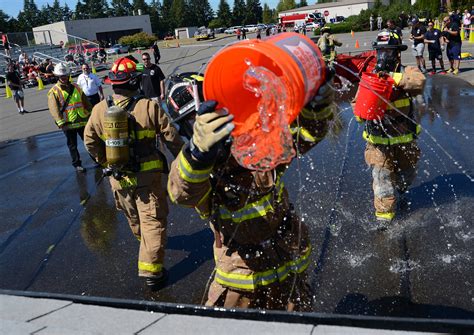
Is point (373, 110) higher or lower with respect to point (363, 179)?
higher

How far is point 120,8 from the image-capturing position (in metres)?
107

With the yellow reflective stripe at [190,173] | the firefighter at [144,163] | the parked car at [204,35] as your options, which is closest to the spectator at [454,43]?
the firefighter at [144,163]

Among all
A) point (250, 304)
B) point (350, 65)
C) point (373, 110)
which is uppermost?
point (350, 65)

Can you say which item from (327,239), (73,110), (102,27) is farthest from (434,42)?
Result: (102,27)

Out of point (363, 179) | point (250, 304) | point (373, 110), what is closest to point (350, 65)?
point (373, 110)

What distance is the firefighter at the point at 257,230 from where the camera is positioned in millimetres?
2391

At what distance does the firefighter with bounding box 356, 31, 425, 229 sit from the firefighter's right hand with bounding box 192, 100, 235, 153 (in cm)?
285

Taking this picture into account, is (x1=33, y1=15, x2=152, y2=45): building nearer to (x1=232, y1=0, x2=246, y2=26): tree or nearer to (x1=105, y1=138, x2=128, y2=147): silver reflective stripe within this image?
(x1=232, y1=0, x2=246, y2=26): tree

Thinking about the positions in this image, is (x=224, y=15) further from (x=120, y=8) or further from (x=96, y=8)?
(x=96, y=8)

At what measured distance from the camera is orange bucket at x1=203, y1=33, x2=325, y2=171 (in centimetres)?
196

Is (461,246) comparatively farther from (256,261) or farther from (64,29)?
(64,29)

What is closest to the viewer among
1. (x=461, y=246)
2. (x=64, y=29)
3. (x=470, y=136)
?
(x=461, y=246)

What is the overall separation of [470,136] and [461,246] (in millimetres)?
3634

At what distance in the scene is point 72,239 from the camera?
17.4 feet
